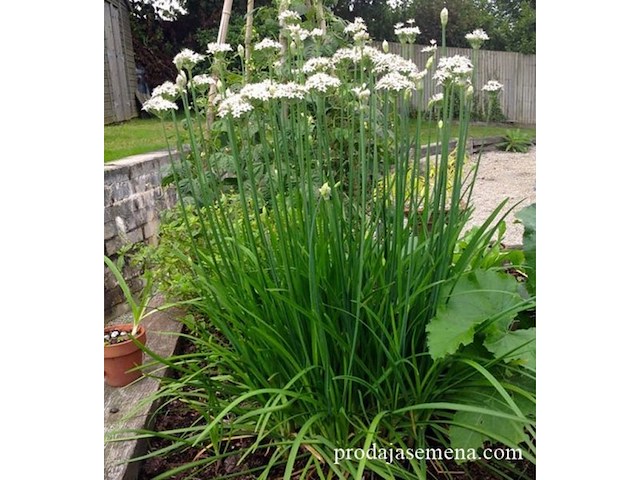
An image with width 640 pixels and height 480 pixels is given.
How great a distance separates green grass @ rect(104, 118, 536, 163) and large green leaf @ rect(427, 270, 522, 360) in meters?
0.33

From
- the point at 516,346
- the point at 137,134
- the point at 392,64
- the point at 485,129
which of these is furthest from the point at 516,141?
the point at 137,134

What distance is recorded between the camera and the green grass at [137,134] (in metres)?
1.29

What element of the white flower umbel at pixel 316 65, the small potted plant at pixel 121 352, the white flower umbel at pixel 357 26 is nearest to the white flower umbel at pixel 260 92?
the white flower umbel at pixel 316 65

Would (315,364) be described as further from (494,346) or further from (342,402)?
(494,346)

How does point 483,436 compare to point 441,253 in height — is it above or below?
below

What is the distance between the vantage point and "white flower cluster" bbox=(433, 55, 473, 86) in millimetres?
1064

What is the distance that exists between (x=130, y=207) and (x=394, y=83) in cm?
93

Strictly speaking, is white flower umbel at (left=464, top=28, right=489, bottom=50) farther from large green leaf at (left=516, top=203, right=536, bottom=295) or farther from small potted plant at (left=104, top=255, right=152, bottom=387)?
small potted plant at (left=104, top=255, right=152, bottom=387)

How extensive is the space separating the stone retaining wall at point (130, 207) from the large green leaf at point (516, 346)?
984 mm

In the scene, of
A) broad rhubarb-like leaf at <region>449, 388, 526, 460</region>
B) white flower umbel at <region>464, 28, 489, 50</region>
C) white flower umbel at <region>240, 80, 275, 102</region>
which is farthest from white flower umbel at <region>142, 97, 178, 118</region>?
broad rhubarb-like leaf at <region>449, 388, 526, 460</region>

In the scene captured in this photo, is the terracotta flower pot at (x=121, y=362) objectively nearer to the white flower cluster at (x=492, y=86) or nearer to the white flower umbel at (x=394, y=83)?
the white flower umbel at (x=394, y=83)

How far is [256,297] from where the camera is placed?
1296 millimetres
